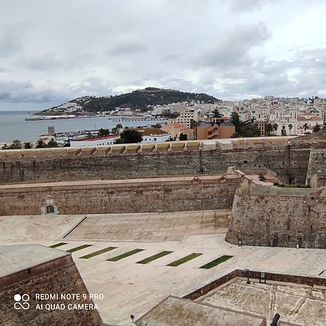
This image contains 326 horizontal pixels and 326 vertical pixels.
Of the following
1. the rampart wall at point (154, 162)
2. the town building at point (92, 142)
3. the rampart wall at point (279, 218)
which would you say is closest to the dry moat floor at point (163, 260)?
the rampart wall at point (279, 218)

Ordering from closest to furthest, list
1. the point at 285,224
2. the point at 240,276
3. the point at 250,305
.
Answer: the point at 250,305, the point at 240,276, the point at 285,224

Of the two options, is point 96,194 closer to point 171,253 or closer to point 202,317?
point 171,253

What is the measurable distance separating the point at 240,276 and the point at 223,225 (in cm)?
489

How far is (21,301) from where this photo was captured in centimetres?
603

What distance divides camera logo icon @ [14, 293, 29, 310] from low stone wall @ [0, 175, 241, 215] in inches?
392

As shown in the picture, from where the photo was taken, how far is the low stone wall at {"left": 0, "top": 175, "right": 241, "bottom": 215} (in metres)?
15.6

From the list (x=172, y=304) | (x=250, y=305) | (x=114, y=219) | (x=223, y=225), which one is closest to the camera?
(x=172, y=304)

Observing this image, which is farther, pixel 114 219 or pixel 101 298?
pixel 114 219

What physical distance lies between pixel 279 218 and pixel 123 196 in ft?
22.0

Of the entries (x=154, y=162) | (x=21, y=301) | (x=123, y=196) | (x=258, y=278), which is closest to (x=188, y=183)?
(x=123, y=196)

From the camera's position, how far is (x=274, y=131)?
56375 millimetres

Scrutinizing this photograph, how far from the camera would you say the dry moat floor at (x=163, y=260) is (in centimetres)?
812

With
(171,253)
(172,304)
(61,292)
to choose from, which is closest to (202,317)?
(172,304)

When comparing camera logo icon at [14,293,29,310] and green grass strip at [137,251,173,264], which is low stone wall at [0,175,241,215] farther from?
camera logo icon at [14,293,29,310]
